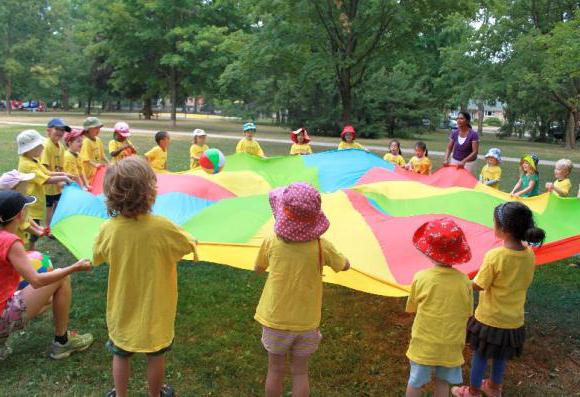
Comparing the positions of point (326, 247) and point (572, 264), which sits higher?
point (326, 247)

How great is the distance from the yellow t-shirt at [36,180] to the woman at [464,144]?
4.38 meters

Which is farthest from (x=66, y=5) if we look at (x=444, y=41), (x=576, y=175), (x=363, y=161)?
(x=363, y=161)

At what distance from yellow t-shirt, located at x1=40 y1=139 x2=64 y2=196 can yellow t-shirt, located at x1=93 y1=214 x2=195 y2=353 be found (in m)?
3.29

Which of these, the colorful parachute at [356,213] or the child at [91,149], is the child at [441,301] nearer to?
the colorful parachute at [356,213]

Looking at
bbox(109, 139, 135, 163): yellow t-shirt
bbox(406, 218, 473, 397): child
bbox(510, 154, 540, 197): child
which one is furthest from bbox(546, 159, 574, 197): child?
bbox(109, 139, 135, 163): yellow t-shirt

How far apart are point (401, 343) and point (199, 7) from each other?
25055mm

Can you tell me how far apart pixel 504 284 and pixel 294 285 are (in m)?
1.20

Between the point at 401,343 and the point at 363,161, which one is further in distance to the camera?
the point at 363,161

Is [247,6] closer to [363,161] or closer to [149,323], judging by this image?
[363,161]

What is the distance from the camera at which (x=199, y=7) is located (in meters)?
26.2

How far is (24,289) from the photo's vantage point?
329 centimetres

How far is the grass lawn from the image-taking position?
331 centimetres

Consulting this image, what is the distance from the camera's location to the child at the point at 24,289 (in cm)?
281

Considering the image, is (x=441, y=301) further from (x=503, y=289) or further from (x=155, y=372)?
(x=155, y=372)
